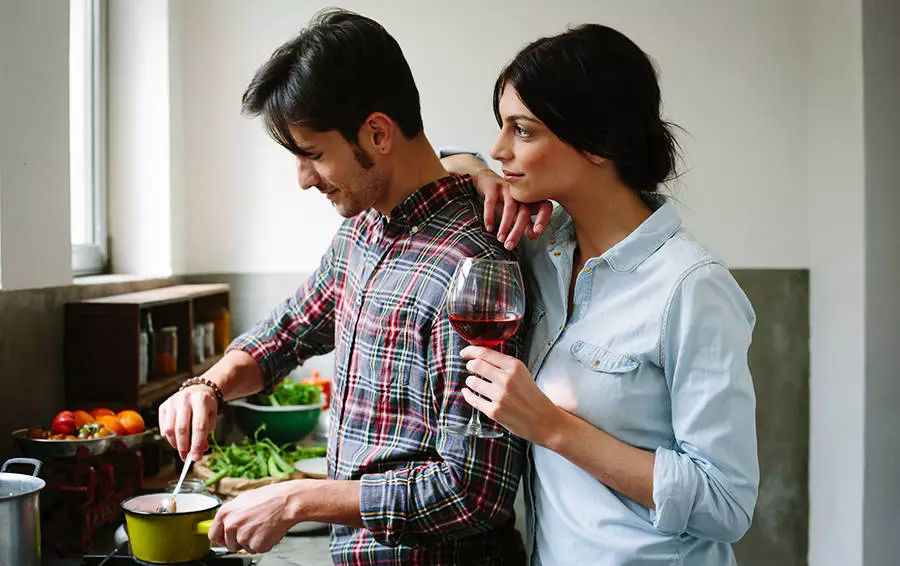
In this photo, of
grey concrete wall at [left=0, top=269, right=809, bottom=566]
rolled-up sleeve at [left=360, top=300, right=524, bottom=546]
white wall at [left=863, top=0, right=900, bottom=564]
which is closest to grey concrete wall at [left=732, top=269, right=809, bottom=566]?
grey concrete wall at [left=0, top=269, right=809, bottom=566]

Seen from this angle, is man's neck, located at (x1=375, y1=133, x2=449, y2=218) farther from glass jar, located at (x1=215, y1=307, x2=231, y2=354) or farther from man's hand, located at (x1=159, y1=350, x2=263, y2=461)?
glass jar, located at (x1=215, y1=307, x2=231, y2=354)

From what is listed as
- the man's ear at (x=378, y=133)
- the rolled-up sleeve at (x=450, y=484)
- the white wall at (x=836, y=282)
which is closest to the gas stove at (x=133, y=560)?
the rolled-up sleeve at (x=450, y=484)

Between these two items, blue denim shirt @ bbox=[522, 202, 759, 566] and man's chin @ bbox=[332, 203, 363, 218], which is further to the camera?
man's chin @ bbox=[332, 203, 363, 218]

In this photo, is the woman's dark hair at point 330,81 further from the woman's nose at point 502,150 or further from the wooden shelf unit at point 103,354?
the wooden shelf unit at point 103,354

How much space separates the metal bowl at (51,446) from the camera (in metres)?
1.75

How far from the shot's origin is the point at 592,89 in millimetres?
1223

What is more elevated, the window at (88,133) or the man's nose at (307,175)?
the window at (88,133)

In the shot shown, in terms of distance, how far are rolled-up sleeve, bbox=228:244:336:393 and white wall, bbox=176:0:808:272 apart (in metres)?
1.53

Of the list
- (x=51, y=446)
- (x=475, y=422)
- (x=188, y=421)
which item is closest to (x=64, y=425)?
(x=51, y=446)

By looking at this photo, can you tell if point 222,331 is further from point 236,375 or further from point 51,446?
point 236,375

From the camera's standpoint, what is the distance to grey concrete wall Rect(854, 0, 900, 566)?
9.55 feet

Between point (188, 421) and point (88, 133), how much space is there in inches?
69.8

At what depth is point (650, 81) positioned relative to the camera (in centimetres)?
Result: 126

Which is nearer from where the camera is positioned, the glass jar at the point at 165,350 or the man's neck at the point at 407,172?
the man's neck at the point at 407,172
